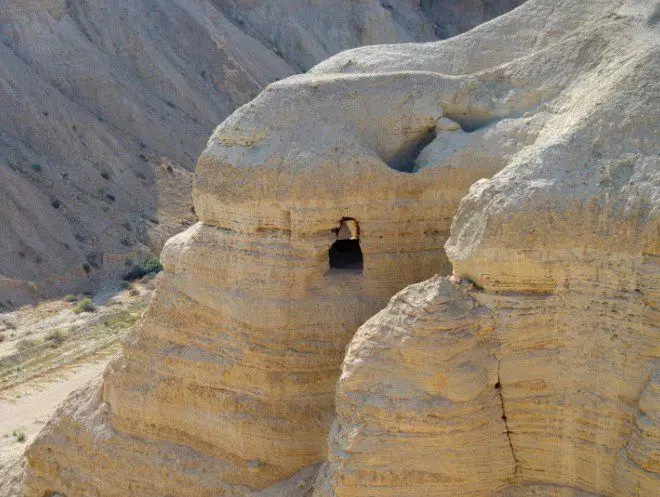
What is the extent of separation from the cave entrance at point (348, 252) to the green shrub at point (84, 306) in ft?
50.6

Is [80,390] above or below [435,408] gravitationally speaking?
below

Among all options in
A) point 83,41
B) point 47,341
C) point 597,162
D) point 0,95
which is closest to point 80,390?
point 597,162

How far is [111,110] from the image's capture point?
126ft

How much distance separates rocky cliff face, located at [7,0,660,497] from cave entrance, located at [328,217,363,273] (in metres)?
0.05

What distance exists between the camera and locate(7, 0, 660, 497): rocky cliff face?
28.0 ft

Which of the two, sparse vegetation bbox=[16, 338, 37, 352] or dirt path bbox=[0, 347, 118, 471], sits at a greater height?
sparse vegetation bbox=[16, 338, 37, 352]

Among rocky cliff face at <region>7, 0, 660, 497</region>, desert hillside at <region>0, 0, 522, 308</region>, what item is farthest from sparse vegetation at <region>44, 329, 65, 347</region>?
rocky cliff face at <region>7, 0, 660, 497</region>

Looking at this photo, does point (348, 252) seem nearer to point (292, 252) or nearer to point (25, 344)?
point (292, 252)

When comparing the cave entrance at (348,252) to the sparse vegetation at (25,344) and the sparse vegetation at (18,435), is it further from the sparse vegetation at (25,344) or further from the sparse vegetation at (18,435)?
the sparse vegetation at (25,344)

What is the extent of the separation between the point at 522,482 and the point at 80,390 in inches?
284

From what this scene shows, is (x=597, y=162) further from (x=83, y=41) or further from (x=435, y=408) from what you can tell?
(x=83, y=41)

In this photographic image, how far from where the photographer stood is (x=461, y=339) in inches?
344

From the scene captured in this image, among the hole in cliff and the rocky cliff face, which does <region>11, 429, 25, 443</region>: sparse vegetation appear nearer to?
the rocky cliff face

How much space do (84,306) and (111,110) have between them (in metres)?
13.2
